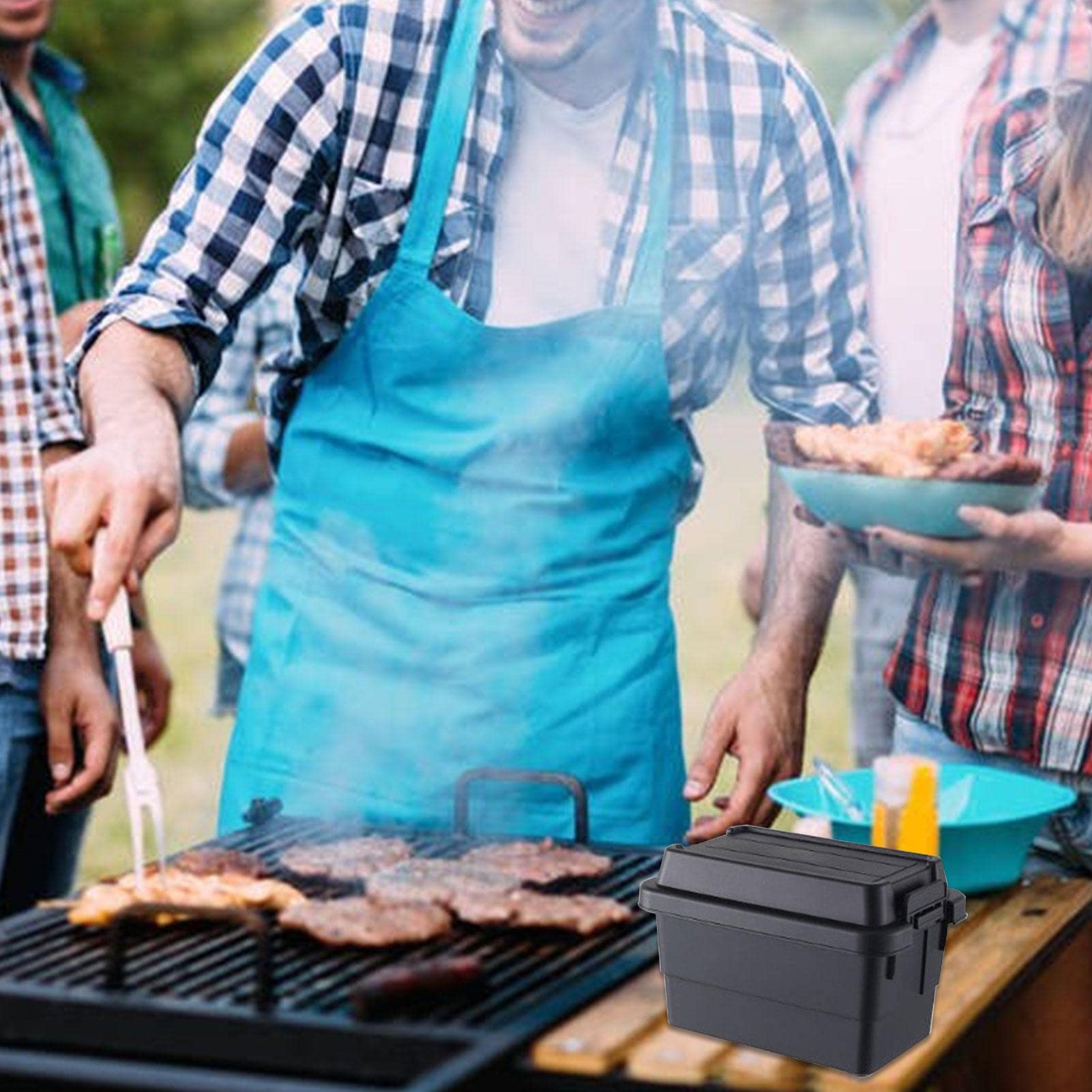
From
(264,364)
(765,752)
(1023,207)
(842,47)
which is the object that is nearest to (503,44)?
(264,364)

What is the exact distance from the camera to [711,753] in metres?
2.88

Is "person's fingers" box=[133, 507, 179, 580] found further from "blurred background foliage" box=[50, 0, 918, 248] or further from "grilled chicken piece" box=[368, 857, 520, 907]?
"blurred background foliage" box=[50, 0, 918, 248]

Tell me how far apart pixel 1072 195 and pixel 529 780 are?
1144 mm

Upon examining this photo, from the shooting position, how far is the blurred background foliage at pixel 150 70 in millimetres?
8031

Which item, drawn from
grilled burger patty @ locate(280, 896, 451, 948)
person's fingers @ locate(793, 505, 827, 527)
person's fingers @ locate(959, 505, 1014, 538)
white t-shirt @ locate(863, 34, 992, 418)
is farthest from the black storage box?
white t-shirt @ locate(863, 34, 992, 418)

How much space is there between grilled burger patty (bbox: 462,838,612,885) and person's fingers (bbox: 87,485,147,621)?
0.61 meters

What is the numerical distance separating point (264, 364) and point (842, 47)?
86.2 inches

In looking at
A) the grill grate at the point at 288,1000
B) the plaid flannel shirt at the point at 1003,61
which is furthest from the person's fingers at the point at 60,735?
the plaid flannel shirt at the point at 1003,61

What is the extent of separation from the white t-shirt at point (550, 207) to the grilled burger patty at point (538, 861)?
77 cm

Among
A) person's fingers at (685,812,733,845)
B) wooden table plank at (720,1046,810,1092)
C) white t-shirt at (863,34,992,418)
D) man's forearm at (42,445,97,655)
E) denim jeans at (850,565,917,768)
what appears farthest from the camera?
denim jeans at (850,565,917,768)

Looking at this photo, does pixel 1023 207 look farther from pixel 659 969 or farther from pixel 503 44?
pixel 659 969

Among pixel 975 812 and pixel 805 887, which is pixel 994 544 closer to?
pixel 975 812

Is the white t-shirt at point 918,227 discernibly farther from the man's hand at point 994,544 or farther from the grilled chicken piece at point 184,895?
the grilled chicken piece at point 184,895

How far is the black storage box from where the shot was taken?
1.90 metres
